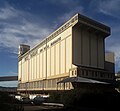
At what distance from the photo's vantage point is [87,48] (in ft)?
268

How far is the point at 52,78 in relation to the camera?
8894 cm

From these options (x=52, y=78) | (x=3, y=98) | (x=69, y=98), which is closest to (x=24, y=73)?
(x=52, y=78)

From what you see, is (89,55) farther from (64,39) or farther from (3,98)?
(3,98)

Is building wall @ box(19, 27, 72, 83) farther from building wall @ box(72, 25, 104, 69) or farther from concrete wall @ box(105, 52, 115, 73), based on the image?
concrete wall @ box(105, 52, 115, 73)

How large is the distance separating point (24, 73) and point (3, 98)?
117 metres

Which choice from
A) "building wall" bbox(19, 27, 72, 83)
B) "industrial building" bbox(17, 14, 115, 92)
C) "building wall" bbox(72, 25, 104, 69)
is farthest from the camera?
"building wall" bbox(19, 27, 72, 83)

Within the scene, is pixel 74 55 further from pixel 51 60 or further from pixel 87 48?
pixel 51 60

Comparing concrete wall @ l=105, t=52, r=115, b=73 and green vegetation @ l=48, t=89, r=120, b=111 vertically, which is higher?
concrete wall @ l=105, t=52, r=115, b=73

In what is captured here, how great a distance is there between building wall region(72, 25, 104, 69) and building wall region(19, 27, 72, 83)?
2.06 meters

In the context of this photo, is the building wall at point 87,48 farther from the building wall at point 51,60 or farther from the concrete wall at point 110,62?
the concrete wall at point 110,62

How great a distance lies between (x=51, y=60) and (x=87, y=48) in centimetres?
1572

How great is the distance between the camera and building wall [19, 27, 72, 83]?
78.4 metres

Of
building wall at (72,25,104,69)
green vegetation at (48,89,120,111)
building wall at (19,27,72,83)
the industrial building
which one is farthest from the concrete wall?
green vegetation at (48,89,120,111)

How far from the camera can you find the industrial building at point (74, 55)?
7528 cm
